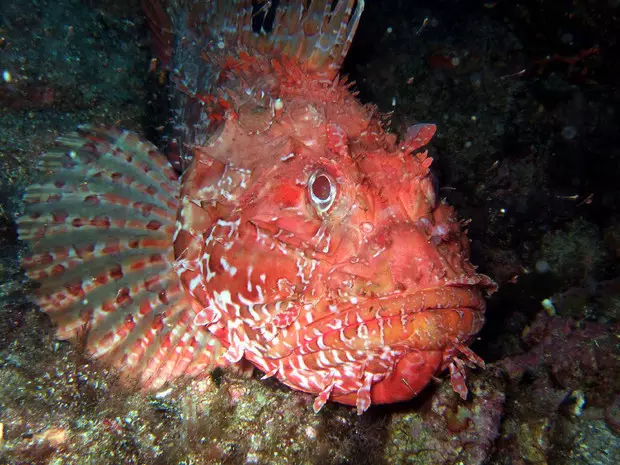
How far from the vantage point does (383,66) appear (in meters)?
8.39

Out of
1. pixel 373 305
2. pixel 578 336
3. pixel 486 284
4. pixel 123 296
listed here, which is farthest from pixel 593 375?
pixel 123 296

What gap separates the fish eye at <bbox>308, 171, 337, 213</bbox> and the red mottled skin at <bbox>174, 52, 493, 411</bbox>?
1 centimetres

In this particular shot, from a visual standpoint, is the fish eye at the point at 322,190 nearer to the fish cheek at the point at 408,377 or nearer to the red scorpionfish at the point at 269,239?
the red scorpionfish at the point at 269,239

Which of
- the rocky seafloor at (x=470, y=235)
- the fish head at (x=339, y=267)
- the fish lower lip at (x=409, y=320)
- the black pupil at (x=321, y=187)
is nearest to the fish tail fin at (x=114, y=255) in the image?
the rocky seafloor at (x=470, y=235)

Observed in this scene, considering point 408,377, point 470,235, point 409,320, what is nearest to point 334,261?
point 409,320

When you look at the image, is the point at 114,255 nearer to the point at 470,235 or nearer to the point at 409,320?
the point at 409,320

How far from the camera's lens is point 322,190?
9.75 ft

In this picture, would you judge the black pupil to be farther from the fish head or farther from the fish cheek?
the fish cheek

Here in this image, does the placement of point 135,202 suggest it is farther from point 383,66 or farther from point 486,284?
point 383,66

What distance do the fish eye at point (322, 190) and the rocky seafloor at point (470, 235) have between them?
6.47 ft

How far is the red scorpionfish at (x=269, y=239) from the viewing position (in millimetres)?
2793

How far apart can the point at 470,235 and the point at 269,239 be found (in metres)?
5.23

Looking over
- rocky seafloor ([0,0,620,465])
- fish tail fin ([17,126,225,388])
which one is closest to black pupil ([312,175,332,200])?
fish tail fin ([17,126,225,388])

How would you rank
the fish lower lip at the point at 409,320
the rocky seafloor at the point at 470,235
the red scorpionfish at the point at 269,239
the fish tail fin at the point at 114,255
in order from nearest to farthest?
the fish lower lip at the point at 409,320 < the red scorpionfish at the point at 269,239 < the rocky seafloor at the point at 470,235 < the fish tail fin at the point at 114,255
